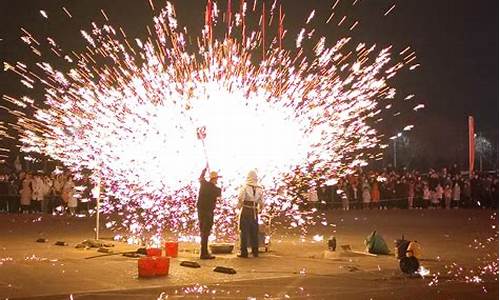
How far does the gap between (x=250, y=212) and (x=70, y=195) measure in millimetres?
13479

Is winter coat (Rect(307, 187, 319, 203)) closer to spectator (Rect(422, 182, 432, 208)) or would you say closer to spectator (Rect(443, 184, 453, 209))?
spectator (Rect(422, 182, 432, 208))

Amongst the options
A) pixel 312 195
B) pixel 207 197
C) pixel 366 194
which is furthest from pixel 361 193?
pixel 207 197

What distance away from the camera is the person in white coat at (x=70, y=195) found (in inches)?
1064

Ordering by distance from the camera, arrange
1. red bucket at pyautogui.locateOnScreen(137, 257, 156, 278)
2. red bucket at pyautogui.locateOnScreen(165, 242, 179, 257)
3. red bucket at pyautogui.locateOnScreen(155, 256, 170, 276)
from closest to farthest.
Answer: red bucket at pyautogui.locateOnScreen(137, 257, 156, 278), red bucket at pyautogui.locateOnScreen(155, 256, 170, 276), red bucket at pyautogui.locateOnScreen(165, 242, 179, 257)

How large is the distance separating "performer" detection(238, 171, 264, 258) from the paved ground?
1.43 feet

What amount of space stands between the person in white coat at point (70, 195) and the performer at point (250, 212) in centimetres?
1325

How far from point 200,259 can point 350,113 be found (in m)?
6.86

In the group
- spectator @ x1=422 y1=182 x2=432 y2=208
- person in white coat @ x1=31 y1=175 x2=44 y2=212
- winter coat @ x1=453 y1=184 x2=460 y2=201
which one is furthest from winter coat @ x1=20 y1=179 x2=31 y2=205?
winter coat @ x1=453 y1=184 x2=460 y2=201

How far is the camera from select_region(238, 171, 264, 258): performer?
1495cm

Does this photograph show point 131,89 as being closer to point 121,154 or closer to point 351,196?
point 121,154

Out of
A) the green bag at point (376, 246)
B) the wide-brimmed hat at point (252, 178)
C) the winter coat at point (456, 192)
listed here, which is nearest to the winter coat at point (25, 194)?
the wide-brimmed hat at point (252, 178)

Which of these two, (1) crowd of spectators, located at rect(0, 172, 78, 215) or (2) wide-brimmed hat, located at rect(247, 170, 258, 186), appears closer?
(2) wide-brimmed hat, located at rect(247, 170, 258, 186)

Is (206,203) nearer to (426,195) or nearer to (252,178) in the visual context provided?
(252,178)

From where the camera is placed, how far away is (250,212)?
15156 mm
